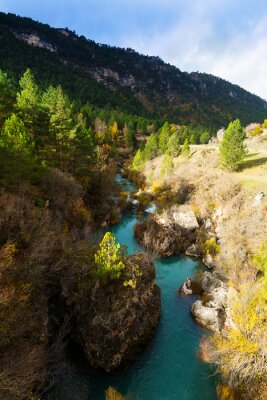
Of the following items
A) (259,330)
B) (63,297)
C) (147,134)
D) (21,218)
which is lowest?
(63,297)

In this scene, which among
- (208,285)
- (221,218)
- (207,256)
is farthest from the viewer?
(221,218)

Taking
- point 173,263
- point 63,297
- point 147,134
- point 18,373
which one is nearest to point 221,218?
point 173,263

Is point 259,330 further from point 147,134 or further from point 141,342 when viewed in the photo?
point 147,134

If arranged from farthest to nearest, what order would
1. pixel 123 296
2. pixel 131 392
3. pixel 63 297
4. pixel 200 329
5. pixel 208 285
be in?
pixel 208 285 → pixel 200 329 → pixel 63 297 → pixel 123 296 → pixel 131 392

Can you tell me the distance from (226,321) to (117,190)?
36412 mm

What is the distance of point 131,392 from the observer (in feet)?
54.2

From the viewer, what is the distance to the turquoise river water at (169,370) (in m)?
16.6

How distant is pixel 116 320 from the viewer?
1778 cm

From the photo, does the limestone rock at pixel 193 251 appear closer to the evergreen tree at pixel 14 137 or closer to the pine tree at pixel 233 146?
the pine tree at pixel 233 146

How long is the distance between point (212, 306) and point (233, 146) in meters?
34.7

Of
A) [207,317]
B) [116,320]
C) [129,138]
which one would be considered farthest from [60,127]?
[129,138]

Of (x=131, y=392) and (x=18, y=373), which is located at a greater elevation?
(x=18, y=373)

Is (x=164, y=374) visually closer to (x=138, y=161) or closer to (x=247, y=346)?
(x=247, y=346)

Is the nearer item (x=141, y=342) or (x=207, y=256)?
(x=141, y=342)
